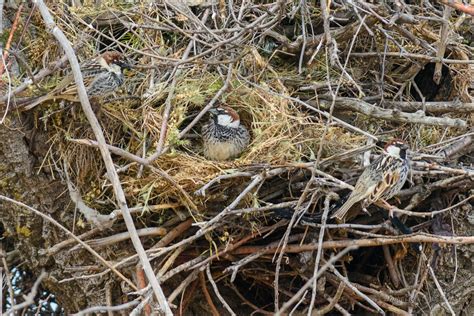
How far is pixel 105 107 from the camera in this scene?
3.90 metres

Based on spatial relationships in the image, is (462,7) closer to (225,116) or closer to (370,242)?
(370,242)

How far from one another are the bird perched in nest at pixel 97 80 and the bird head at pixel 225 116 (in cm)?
45

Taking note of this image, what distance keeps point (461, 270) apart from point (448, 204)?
0.31 meters

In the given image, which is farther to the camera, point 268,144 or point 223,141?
point 223,141

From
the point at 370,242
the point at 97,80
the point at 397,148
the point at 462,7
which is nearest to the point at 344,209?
the point at 370,242

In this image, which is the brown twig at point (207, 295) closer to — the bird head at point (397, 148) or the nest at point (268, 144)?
the nest at point (268, 144)

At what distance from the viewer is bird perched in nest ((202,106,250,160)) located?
3.90m

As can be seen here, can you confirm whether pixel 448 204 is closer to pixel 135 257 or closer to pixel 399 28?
pixel 399 28

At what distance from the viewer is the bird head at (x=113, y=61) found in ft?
12.7

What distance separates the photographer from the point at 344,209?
3393 millimetres

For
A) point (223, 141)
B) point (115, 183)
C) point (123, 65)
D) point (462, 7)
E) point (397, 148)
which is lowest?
point (223, 141)

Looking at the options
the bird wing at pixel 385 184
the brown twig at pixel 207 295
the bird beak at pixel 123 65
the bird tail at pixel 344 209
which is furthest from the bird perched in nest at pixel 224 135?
the bird wing at pixel 385 184

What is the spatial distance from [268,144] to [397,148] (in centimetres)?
56

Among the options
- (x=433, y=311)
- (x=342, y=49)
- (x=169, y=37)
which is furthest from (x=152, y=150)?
(x=433, y=311)
